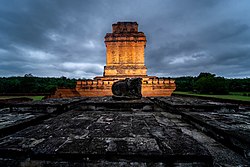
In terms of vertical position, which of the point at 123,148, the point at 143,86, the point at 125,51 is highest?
the point at 125,51

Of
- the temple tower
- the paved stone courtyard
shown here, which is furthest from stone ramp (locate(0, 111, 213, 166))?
the temple tower

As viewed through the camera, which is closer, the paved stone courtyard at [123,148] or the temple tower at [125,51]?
the paved stone courtyard at [123,148]

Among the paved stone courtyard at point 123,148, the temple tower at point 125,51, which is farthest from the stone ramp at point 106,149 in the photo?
the temple tower at point 125,51

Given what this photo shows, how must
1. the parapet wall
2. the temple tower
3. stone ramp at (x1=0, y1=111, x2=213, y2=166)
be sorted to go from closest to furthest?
1. stone ramp at (x1=0, y1=111, x2=213, y2=166)
2. the parapet wall
3. the temple tower

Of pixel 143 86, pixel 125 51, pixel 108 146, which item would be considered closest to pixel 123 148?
pixel 108 146

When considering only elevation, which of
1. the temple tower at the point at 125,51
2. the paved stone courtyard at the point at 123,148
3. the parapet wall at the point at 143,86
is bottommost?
the paved stone courtyard at the point at 123,148

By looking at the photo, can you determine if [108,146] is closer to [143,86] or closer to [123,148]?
[123,148]

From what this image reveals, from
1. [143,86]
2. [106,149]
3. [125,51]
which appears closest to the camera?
[106,149]

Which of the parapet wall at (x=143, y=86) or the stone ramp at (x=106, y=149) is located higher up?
the parapet wall at (x=143, y=86)

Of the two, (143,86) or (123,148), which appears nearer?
(123,148)

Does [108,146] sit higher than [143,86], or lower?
lower

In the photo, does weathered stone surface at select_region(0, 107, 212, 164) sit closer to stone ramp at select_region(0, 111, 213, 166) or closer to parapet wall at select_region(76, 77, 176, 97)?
stone ramp at select_region(0, 111, 213, 166)

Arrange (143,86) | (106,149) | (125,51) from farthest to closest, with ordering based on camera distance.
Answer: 1. (125,51)
2. (143,86)
3. (106,149)

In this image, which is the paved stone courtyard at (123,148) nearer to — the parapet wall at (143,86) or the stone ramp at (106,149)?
the stone ramp at (106,149)
